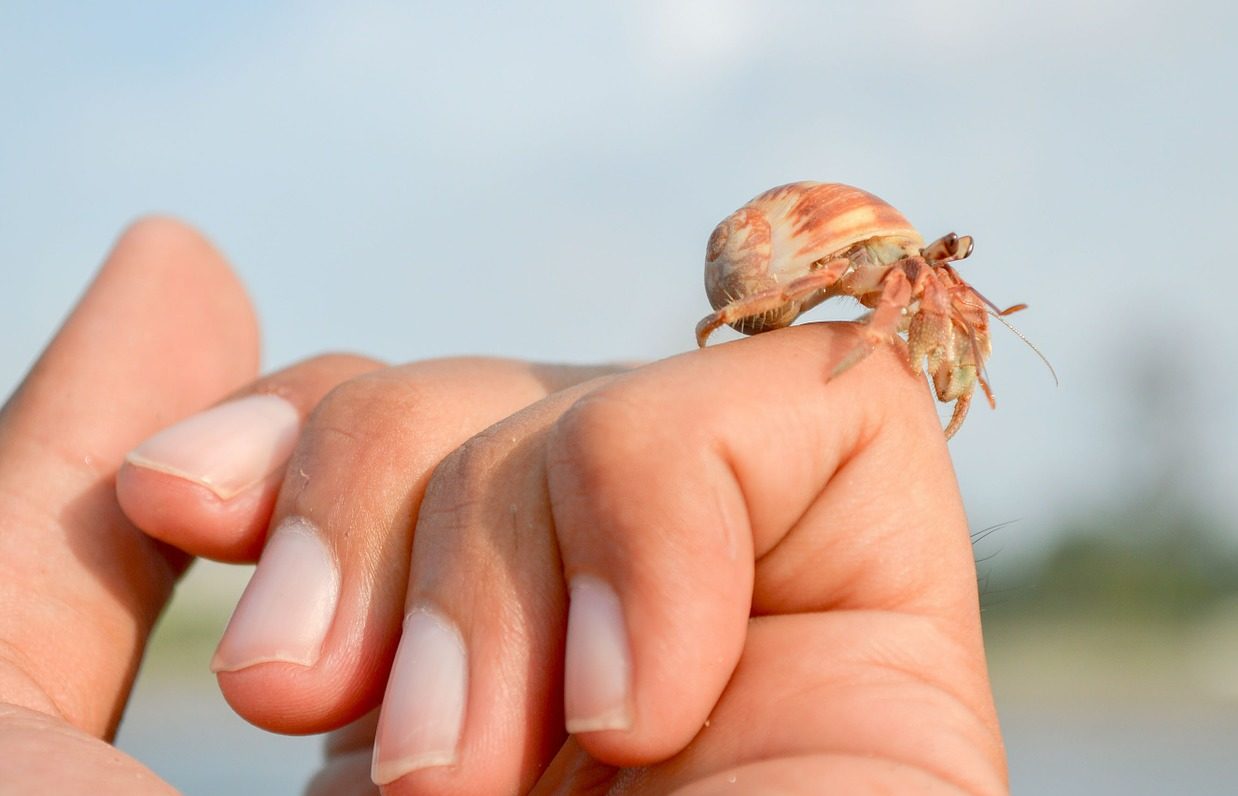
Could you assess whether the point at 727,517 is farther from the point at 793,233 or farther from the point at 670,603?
the point at 793,233

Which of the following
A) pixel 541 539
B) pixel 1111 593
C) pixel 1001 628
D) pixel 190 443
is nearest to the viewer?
pixel 541 539

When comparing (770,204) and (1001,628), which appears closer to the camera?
(770,204)

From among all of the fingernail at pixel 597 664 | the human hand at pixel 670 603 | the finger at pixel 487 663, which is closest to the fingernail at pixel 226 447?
the human hand at pixel 670 603

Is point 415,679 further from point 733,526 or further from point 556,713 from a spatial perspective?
point 733,526

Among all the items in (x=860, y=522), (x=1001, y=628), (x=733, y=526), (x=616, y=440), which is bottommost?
(x=1001, y=628)

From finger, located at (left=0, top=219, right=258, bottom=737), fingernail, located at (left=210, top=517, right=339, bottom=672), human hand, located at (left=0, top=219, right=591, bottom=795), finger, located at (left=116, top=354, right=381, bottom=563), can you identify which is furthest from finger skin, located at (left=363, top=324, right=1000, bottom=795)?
finger, located at (left=0, top=219, right=258, bottom=737)

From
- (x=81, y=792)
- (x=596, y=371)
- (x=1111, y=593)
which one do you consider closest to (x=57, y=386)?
(x=596, y=371)

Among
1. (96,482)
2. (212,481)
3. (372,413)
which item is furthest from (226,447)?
(96,482)
